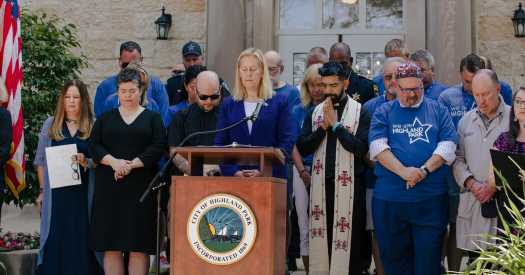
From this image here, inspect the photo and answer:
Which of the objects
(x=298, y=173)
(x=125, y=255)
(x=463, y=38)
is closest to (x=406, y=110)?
(x=298, y=173)

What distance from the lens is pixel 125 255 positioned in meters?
7.15

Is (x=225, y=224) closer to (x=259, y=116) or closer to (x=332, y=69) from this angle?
(x=259, y=116)

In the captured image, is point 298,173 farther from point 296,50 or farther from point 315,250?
point 296,50

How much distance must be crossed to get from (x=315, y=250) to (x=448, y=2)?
17.0 ft

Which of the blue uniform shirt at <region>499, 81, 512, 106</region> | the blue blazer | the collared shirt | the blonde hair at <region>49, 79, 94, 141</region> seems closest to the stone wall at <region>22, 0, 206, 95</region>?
the blonde hair at <region>49, 79, 94, 141</region>

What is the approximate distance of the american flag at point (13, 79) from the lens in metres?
7.98

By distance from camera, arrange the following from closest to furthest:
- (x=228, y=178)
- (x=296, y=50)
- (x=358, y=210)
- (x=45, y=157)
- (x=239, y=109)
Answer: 1. (x=228, y=178)
2. (x=239, y=109)
3. (x=358, y=210)
4. (x=45, y=157)
5. (x=296, y=50)

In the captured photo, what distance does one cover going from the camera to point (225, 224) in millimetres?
5215

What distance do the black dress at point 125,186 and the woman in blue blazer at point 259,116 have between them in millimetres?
730

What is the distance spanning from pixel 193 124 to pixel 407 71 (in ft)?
6.22

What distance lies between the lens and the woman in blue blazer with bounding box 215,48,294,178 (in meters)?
6.41

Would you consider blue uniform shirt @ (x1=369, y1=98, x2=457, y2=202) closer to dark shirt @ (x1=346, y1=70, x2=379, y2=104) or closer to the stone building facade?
dark shirt @ (x1=346, y1=70, x2=379, y2=104)

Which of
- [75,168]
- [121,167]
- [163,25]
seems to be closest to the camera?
[121,167]

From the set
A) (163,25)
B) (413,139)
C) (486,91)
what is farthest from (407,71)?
(163,25)
